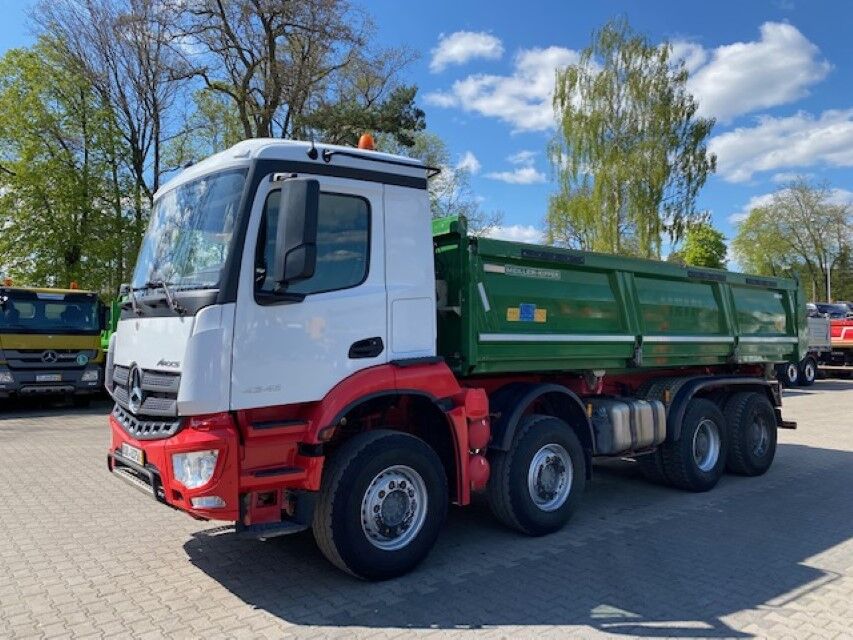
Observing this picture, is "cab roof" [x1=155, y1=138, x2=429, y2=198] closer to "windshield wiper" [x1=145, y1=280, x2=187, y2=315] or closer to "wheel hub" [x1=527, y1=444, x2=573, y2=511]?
"windshield wiper" [x1=145, y1=280, x2=187, y2=315]

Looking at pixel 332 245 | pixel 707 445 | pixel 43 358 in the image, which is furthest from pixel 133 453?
pixel 43 358

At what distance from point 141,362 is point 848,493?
731 cm

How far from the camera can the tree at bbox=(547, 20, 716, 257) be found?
105ft

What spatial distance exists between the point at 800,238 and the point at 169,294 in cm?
6985

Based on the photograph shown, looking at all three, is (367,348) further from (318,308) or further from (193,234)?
(193,234)

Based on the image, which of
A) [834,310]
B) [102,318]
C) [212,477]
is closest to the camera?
[212,477]

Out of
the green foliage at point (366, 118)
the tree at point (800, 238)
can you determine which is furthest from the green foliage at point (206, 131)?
the tree at point (800, 238)

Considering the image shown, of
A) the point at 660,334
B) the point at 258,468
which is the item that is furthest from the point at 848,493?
the point at 258,468

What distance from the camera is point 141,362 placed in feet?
14.9

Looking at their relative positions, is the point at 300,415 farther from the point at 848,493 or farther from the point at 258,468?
the point at 848,493

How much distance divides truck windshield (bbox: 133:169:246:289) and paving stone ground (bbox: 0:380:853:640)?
2.06 m

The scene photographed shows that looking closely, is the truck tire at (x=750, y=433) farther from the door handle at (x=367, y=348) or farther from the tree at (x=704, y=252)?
the tree at (x=704, y=252)

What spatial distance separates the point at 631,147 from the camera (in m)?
32.3

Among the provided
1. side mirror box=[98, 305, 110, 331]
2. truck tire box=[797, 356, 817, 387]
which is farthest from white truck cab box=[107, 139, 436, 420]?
truck tire box=[797, 356, 817, 387]
